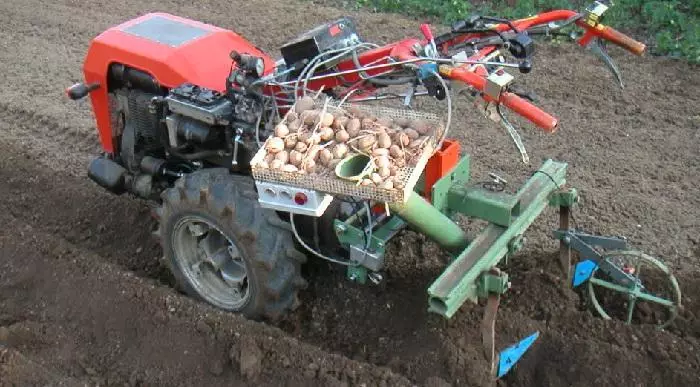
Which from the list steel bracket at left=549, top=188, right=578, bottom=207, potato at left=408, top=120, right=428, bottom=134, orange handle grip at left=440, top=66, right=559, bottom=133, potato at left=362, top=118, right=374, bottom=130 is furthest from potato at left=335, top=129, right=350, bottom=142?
steel bracket at left=549, top=188, right=578, bottom=207

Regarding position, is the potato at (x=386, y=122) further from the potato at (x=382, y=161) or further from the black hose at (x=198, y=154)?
the black hose at (x=198, y=154)

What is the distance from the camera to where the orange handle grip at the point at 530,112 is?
131 inches

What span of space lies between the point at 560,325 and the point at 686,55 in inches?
175

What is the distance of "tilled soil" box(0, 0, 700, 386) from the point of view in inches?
162

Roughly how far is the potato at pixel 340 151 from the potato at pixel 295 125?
25 centimetres

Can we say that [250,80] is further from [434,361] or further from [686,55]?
[686,55]

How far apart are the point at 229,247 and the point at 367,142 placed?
3.98 feet

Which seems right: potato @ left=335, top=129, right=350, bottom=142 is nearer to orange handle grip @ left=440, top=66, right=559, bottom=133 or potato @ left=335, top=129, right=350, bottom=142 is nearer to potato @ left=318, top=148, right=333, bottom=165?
Result: potato @ left=318, top=148, right=333, bottom=165

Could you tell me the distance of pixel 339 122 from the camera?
400cm

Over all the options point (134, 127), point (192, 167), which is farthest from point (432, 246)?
point (134, 127)

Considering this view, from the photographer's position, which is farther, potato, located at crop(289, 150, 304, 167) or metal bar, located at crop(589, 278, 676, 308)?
metal bar, located at crop(589, 278, 676, 308)

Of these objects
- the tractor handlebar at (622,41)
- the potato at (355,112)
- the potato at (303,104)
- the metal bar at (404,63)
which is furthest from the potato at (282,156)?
the tractor handlebar at (622,41)

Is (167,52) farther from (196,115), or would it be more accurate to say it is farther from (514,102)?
(514,102)

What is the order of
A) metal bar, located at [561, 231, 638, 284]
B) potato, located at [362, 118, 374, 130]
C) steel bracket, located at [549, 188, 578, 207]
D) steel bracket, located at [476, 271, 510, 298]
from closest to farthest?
steel bracket, located at [476, 271, 510, 298]
potato, located at [362, 118, 374, 130]
metal bar, located at [561, 231, 638, 284]
steel bracket, located at [549, 188, 578, 207]
